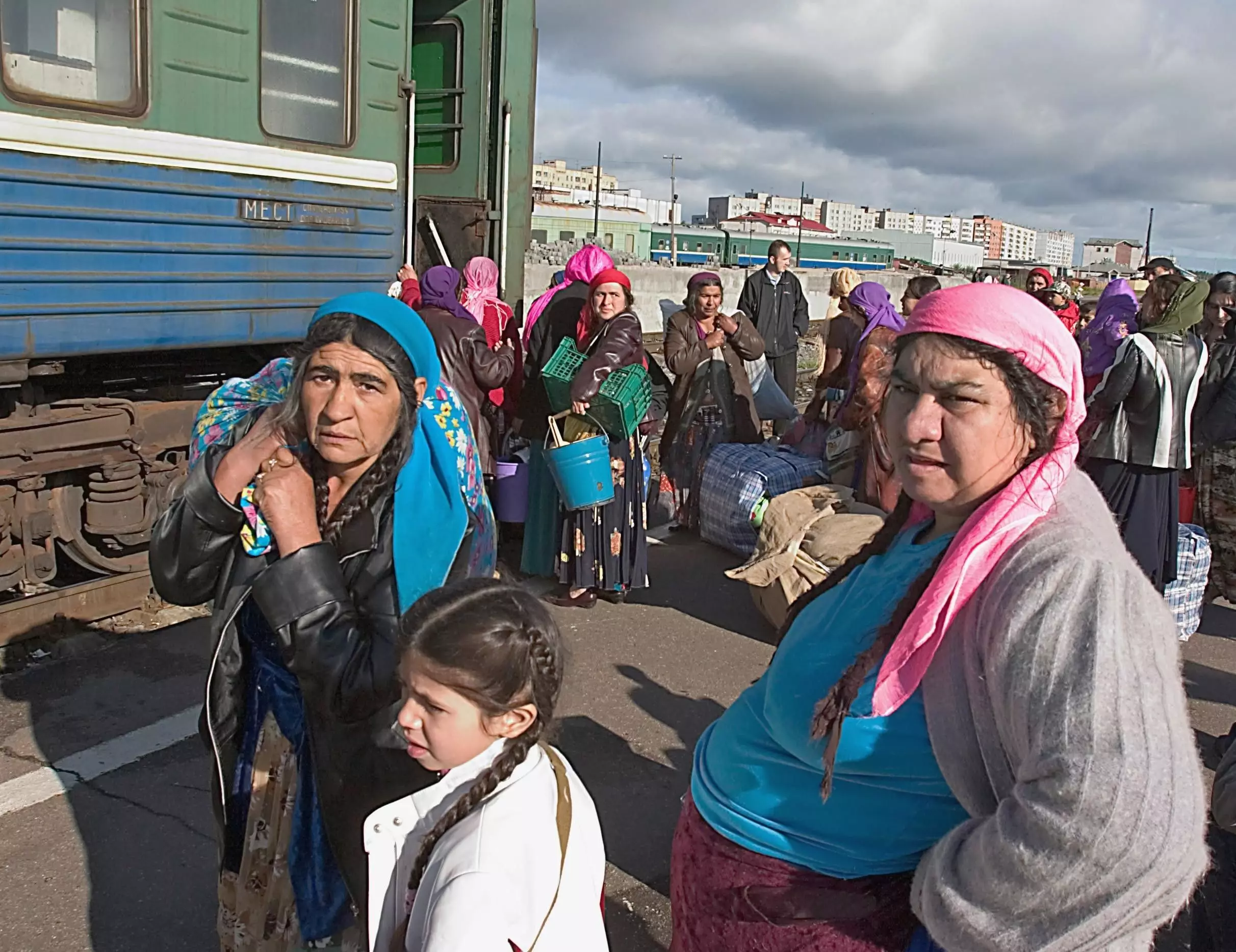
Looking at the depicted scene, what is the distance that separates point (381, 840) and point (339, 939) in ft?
1.82

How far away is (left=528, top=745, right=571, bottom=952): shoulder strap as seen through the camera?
5.17ft

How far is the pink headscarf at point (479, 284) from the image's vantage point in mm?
6684

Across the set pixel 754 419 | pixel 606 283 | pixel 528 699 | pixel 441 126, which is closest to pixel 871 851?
pixel 528 699

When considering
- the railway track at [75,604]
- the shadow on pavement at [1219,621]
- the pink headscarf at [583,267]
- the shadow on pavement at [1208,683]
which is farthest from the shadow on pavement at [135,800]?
the shadow on pavement at [1219,621]

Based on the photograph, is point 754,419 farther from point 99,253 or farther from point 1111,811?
point 1111,811

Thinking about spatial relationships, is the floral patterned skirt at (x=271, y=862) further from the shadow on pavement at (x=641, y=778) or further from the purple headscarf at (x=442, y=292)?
the purple headscarf at (x=442, y=292)

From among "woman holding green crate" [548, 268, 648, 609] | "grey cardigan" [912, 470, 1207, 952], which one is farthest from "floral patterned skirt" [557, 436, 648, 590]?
"grey cardigan" [912, 470, 1207, 952]

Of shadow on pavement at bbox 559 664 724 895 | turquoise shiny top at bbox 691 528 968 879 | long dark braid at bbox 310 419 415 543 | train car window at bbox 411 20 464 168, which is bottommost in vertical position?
shadow on pavement at bbox 559 664 724 895

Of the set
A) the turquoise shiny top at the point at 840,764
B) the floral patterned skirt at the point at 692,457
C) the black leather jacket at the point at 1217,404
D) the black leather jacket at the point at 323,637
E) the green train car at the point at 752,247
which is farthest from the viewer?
the green train car at the point at 752,247

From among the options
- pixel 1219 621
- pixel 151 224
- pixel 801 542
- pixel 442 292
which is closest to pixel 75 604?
pixel 151 224

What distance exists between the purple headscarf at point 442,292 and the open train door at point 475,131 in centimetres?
113

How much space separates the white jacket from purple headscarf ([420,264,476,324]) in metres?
4.50

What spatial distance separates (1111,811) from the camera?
1193mm

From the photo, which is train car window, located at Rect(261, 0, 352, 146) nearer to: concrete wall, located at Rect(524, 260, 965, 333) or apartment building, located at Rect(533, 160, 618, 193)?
concrete wall, located at Rect(524, 260, 965, 333)
